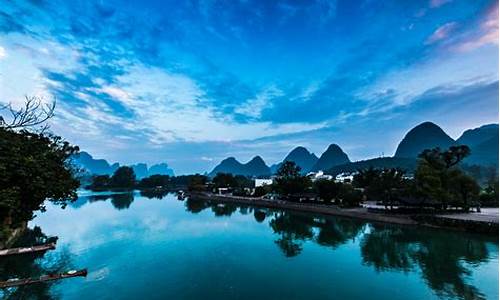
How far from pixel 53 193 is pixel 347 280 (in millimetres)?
17273

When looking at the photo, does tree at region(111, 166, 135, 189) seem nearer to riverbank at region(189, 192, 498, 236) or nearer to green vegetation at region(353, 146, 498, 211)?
riverbank at region(189, 192, 498, 236)

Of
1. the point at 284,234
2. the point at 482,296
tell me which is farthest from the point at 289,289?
the point at 284,234

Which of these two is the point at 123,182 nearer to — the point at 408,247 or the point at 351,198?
the point at 351,198

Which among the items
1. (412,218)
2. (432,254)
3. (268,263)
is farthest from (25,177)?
(412,218)

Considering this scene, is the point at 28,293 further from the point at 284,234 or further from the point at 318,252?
the point at 284,234

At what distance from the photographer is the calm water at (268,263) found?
11539 millimetres

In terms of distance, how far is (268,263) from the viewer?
15.9 meters

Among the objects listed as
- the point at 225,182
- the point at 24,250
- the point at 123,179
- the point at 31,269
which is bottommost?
the point at 31,269

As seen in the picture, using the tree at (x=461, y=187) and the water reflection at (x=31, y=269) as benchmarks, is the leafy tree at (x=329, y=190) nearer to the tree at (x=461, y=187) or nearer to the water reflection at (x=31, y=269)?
the tree at (x=461, y=187)

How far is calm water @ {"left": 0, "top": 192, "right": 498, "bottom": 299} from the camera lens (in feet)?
37.9

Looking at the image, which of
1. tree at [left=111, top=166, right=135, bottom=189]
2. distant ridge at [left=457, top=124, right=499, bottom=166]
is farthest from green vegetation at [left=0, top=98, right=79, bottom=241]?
distant ridge at [left=457, top=124, right=499, bottom=166]

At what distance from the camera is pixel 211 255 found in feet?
58.1

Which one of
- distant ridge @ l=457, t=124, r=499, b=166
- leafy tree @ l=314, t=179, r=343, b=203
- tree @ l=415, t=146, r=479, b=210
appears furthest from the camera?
distant ridge @ l=457, t=124, r=499, b=166

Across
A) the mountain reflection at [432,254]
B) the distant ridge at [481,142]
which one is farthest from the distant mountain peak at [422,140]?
the mountain reflection at [432,254]
